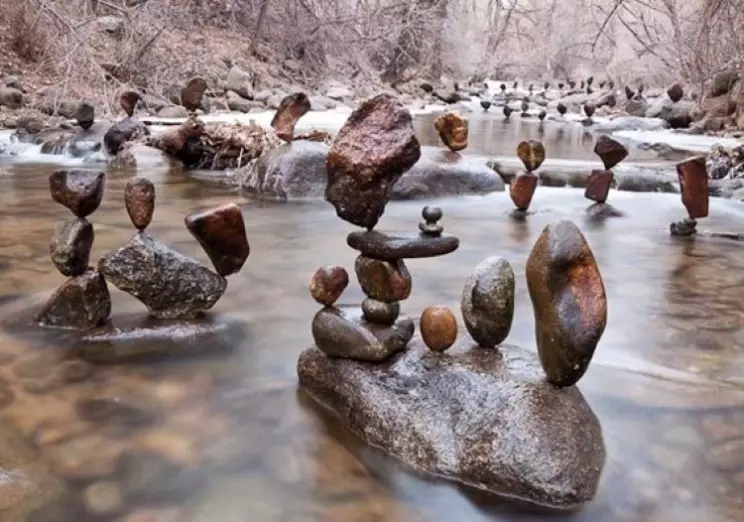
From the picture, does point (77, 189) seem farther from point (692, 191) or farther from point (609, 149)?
point (609, 149)

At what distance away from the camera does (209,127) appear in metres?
8.07

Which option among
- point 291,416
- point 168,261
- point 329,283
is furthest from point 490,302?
point 168,261

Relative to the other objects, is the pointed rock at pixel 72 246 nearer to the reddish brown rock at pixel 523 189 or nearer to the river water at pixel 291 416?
the river water at pixel 291 416

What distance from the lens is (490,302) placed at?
86.7 inches

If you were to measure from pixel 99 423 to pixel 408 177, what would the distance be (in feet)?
14.3

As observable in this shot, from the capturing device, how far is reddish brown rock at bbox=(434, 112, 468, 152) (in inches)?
251

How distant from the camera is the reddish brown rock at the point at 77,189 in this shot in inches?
113

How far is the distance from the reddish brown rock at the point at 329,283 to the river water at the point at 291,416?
1.01 ft

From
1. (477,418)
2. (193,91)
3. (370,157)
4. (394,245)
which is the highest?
(193,91)

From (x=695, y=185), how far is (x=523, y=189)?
1.25 m

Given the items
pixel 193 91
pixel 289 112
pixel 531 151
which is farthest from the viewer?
pixel 193 91

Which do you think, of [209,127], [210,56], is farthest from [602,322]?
[210,56]

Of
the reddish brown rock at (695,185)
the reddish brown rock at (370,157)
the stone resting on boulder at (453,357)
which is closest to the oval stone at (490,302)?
the stone resting on boulder at (453,357)

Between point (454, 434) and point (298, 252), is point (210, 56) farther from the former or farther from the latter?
point (454, 434)
